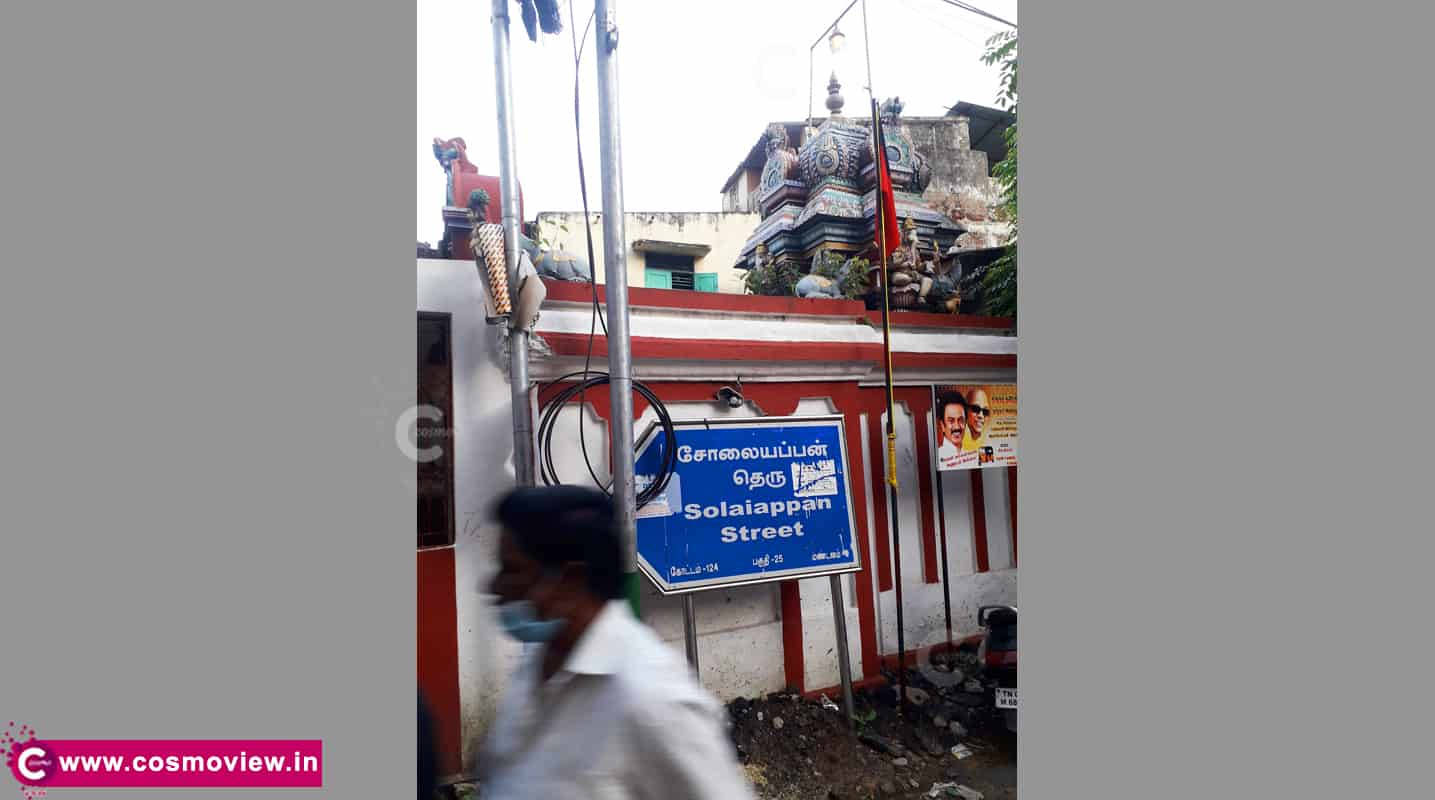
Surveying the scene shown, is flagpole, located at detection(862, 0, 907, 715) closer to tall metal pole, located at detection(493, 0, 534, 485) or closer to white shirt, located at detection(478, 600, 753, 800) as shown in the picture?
tall metal pole, located at detection(493, 0, 534, 485)

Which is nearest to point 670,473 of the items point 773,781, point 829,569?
point 829,569

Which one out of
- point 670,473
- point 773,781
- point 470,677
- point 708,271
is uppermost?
point 708,271

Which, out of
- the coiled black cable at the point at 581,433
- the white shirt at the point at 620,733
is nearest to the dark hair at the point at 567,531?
the white shirt at the point at 620,733

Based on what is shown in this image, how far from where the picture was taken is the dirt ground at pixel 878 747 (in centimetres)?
353

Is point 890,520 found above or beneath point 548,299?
beneath

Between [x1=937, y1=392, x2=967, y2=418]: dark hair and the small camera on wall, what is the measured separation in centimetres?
130

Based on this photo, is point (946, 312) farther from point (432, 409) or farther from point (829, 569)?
point (432, 409)

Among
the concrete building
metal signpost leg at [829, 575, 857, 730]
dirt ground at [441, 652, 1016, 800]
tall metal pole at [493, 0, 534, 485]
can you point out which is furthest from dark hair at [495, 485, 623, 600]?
the concrete building

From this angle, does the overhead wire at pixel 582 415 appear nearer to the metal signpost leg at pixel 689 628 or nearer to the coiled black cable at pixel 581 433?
the coiled black cable at pixel 581 433

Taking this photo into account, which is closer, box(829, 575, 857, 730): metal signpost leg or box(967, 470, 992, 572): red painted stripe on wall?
box(829, 575, 857, 730): metal signpost leg

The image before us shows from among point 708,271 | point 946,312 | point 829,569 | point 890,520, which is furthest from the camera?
point 708,271

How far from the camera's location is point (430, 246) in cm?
346

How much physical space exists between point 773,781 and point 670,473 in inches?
62.1

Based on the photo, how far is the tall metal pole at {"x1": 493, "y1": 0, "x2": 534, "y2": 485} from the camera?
2934mm
